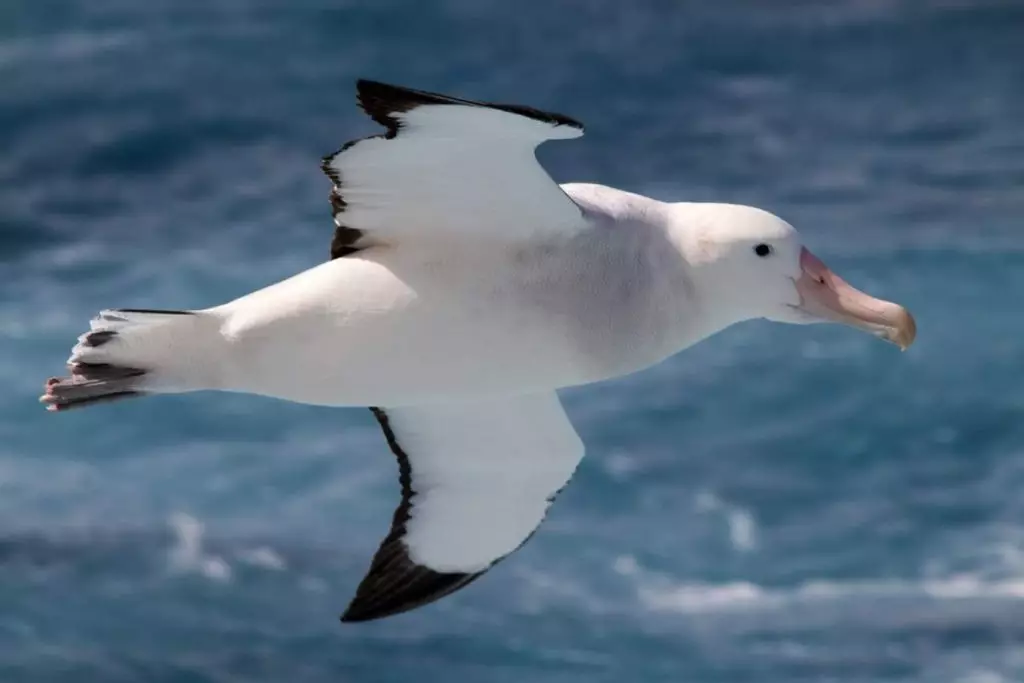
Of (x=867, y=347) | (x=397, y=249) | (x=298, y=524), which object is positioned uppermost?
(x=867, y=347)

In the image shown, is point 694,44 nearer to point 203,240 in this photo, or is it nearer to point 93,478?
point 203,240

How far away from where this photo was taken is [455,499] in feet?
11.6

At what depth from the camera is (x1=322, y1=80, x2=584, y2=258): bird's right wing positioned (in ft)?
8.53

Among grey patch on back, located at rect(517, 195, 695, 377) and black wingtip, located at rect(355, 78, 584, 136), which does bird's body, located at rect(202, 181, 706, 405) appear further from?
black wingtip, located at rect(355, 78, 584, 136)

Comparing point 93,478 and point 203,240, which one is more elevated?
point 203,240

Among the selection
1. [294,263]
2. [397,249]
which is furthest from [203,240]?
[397,249]

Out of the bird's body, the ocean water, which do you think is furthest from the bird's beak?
the ocean water

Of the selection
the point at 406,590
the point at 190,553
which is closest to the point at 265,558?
the point at 190,553

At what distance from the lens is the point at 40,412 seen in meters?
6.79

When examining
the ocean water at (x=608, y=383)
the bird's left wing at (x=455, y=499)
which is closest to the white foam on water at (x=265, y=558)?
the ocean water at (x=608, y=383)

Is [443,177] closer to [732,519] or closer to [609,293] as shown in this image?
[609,293]

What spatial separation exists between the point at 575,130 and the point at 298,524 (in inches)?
178

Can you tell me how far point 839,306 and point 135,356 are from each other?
4.14 feet

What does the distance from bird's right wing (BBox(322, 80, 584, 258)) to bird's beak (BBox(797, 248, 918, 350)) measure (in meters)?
0.45
